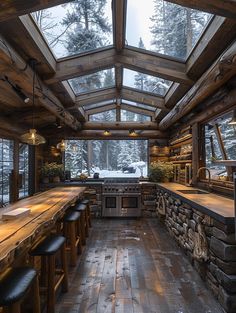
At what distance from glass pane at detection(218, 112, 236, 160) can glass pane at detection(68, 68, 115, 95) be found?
2266mm

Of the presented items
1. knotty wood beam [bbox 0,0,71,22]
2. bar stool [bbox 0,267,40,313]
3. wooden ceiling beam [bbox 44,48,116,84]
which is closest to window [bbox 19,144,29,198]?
wooden ceiling beam [bbox 44,48,116,84]

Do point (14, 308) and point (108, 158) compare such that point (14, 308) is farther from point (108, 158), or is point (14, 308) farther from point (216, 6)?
point (108, 158)

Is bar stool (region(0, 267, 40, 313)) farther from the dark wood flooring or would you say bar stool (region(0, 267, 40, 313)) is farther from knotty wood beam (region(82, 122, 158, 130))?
knotty wood beam (region(82, 122, 158, 130))

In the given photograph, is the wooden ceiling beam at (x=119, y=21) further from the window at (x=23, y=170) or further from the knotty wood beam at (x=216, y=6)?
the window at (x=23, y=170)

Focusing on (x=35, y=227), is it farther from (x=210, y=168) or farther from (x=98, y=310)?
(x=210, y=168)

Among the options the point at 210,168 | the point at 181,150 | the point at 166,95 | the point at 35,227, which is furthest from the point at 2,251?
the point at 181,150

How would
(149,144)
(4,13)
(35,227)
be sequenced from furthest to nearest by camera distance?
(149,144) → (35,227) → (4,13)

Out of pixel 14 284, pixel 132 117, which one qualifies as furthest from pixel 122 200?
pixel 14 284

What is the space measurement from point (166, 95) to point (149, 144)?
2.45 metres

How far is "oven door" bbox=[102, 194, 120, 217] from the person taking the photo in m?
6.58

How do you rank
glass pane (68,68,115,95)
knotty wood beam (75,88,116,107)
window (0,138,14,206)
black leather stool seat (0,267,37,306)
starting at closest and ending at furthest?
black leather stool seat (0,267,37,306) → glass pane (68,68,115,95) → window (0,138,14,206) → knotty wood beam (75,88,116,107)

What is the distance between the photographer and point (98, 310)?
7.86ft

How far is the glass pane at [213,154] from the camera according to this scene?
4073 mm

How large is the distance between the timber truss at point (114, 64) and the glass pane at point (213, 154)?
61 cm
